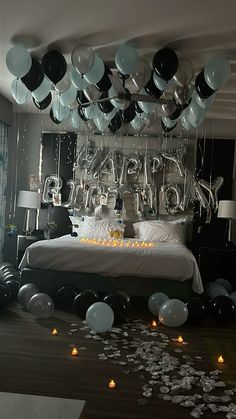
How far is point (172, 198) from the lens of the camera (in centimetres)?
554

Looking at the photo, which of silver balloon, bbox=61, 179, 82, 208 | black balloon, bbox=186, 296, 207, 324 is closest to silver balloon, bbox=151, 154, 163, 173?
silver balloon, bbox=61, 179, 82, 208

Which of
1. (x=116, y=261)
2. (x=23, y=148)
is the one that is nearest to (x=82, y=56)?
(x=116, y=261)

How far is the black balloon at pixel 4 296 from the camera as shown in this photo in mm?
3623

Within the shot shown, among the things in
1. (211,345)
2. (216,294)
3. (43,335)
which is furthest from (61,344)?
(216,294)

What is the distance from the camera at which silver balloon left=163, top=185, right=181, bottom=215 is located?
549cm

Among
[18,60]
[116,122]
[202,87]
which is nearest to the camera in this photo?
[18,60]

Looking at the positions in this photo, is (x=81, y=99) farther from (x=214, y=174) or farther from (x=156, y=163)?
(x=214, y=174)

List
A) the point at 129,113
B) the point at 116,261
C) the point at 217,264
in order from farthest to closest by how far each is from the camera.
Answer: the point at 217,264 → the point at 129,113 → the point at 116,261

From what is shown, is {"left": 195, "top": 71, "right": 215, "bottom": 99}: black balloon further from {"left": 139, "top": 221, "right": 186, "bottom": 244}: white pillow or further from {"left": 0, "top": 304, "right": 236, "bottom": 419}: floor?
{"left": 0, "top": 304, "right": 236, "bottom": 419}: floor

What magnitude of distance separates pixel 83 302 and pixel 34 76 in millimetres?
2146

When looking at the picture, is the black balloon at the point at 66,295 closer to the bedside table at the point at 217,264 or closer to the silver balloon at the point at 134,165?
the bedside table at the point at 217,264

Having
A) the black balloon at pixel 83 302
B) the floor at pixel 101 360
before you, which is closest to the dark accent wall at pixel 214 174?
the floor at pixel 101 360

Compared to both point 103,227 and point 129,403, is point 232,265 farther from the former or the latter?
point 129,403

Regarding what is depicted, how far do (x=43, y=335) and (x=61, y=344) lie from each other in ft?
0.82
